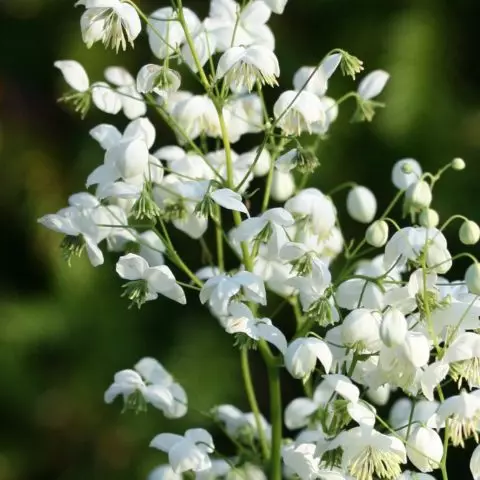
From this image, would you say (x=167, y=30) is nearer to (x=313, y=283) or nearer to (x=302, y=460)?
(x=313, y=283)

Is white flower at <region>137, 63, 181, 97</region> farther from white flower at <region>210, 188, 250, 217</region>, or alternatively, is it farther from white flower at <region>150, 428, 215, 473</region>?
white flower at <region>150, 428, 215, 473</region>

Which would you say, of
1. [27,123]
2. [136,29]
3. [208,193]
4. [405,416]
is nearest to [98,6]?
[136,29]

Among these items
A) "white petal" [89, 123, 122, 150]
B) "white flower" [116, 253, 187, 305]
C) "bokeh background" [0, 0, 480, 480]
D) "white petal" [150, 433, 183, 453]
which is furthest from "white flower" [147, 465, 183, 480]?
"bokeh background" [0, 0, 480, 480]

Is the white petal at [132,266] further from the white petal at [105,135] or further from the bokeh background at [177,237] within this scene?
the bokeh background at [177,237]

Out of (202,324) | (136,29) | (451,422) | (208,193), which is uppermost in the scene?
(136,29)

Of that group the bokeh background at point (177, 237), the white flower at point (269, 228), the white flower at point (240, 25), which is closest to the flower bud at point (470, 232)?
the white flower at point (269, 228)

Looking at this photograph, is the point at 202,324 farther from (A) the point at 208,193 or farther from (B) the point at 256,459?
(A) the point at 208,193
